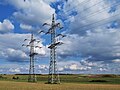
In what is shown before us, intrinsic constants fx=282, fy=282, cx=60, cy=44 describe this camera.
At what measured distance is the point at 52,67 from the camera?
240 ft

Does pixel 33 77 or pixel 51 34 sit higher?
pixel 51 34

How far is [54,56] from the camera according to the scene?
242 feet

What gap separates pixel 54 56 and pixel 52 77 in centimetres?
645

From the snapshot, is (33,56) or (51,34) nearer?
(51,34)

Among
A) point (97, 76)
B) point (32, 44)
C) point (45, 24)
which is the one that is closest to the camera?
point (45, 24)

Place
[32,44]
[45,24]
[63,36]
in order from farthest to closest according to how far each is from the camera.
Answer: [32,44]
[45,24]
[63,36]

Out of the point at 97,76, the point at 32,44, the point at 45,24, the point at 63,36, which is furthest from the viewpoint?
the point at 97,76

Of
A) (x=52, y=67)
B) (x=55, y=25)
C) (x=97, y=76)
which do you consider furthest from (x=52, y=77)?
(x=97, y=76)

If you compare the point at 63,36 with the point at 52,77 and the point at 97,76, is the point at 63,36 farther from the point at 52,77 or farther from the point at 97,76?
the point at 97,76

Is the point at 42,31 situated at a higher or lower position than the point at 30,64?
higher

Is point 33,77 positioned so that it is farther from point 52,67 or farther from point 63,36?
point 63,36

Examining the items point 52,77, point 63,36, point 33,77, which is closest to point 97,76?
point 33,77

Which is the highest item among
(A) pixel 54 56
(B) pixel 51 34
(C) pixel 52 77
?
(B) pixel 51 34

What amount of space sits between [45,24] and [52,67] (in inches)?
444
